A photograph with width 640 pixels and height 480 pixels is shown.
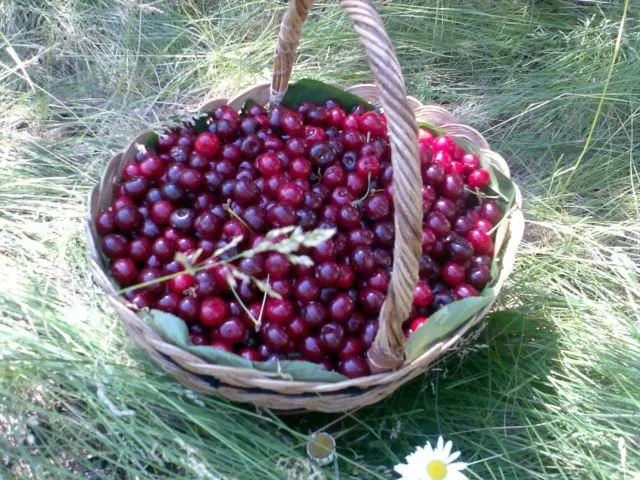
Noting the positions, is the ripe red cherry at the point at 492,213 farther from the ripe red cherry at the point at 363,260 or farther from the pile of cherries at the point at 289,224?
the ripe red cherry at the point at 363,260

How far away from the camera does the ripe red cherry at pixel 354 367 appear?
1.04 meters

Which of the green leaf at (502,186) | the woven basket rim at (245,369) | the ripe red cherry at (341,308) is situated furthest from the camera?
the green leaf at (502,186)

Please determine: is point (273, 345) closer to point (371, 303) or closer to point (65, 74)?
point (371, 303)

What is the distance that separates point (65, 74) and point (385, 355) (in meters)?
1.53

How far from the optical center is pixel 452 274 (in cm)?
117

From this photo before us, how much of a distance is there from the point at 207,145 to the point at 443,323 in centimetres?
57

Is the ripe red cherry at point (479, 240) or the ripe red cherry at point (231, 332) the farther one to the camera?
the ripe red cherry at point (479, 240)

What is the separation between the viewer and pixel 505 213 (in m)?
1.28

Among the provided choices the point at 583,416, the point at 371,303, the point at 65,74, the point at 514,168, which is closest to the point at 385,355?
the point at 371,303

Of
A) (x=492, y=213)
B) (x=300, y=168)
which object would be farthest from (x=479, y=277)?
(x=300, y=168)

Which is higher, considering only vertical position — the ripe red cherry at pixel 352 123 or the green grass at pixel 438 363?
the ripe red cherry at pixel 352 123

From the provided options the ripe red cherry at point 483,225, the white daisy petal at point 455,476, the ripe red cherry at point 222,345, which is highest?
the ripe red cherry at point 483,225

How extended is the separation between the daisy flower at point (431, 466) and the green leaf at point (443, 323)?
15 centimetres

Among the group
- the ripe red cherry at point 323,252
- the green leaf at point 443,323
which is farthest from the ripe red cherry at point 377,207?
the green leaf at point 443,323
